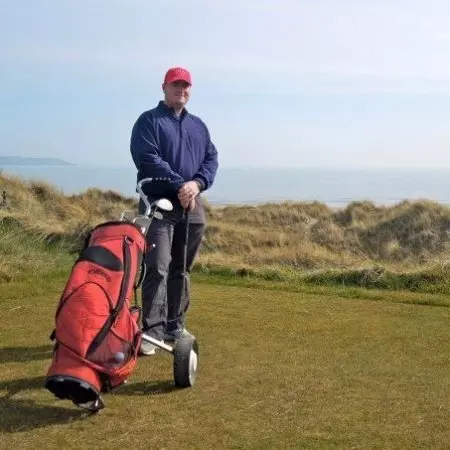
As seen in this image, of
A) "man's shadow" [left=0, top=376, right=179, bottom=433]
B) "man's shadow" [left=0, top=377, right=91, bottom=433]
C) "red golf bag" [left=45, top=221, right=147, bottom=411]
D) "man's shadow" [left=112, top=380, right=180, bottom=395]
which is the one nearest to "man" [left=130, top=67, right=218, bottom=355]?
"man's shadow" [left=112, top=380, right=180, bottom=395]

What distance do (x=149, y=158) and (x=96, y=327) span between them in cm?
176

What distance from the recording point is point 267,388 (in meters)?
4.30

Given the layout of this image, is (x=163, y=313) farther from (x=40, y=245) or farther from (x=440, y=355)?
(x=40, y=245)

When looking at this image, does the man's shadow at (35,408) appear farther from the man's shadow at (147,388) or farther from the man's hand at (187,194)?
the man's hand at (187,194)

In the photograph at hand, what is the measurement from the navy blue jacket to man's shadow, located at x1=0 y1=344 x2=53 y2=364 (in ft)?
4.53

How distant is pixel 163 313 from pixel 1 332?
1419 millimetres

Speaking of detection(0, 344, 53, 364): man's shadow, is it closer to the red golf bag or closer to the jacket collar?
the red golf bag

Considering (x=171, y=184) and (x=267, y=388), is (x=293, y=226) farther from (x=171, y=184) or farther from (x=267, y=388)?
(x=267, y=388)

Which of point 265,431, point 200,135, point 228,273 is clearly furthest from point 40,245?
point 265,431

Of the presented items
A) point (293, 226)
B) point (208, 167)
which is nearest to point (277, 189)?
point (293, 226)

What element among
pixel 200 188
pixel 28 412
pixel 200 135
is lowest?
pixel 28 412

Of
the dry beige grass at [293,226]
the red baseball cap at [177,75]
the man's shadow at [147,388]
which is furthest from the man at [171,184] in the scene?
the dry beige grass at [293,226]

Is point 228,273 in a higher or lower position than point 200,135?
lower

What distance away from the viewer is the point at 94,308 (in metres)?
3.71
